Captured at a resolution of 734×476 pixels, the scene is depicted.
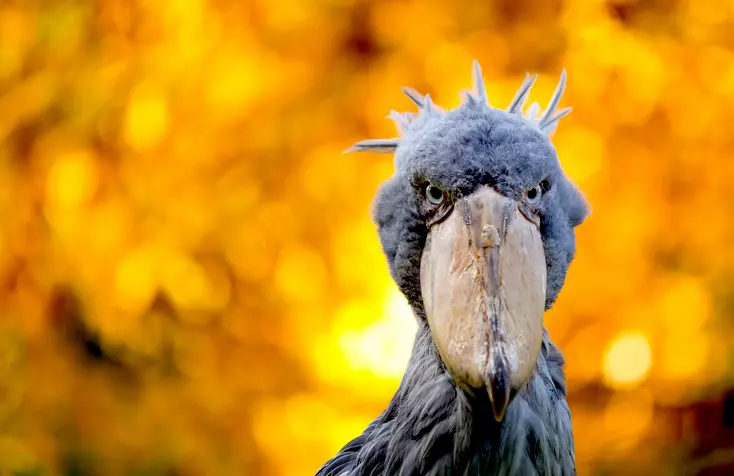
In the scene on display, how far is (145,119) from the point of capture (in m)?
2.15

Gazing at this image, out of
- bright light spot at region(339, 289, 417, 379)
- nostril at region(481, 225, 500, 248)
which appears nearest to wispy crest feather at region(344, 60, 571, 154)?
nostril at region(481, 225, 500, 248)

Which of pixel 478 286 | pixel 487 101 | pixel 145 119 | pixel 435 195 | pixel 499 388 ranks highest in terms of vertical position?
pixel 145 119

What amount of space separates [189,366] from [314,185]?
663 mm

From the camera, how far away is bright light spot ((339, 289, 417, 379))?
218 cm

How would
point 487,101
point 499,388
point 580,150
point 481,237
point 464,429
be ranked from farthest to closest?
point 580,150
point 487,101
point 464,429
point 481,237
point 499,388

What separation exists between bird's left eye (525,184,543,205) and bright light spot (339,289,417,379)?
3.61 ft

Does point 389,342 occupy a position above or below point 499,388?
above

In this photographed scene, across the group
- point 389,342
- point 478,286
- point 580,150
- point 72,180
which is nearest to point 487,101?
point 478,286

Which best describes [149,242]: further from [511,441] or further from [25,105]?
[511,441]

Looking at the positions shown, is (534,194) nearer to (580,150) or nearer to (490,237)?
(490,237)

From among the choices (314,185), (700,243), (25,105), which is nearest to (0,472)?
(25,105)

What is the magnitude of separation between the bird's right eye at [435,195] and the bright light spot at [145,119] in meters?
1.25

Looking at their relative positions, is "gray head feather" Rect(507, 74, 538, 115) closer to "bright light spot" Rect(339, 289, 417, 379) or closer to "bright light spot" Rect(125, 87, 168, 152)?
"bright light spot" Rect(339, 289, 417, 379)

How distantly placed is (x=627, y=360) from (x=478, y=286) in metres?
1.38
